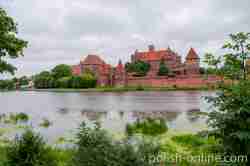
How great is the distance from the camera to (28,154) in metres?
3.81

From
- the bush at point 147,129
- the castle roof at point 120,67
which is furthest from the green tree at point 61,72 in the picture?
the bush at point 147,129

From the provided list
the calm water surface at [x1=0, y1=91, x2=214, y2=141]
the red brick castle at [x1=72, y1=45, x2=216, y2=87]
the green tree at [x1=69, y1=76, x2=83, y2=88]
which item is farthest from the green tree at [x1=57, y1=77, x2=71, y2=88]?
the calm water surface at [x1=0, y1=91, x2=214, y2=141]

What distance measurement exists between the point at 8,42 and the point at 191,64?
6736 cm

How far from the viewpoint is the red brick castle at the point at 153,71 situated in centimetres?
5844

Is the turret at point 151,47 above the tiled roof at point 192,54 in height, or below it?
above

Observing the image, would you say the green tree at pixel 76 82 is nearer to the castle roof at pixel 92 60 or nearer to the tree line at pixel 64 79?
the tree line at pixel 64 79

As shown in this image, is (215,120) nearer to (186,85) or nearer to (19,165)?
(19,165)

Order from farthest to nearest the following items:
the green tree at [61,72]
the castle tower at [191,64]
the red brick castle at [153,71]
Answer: the green tree at [61,72], the castle tower at [191,64], the red brick castle at [153,71]

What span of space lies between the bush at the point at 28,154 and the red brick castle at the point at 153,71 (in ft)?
123

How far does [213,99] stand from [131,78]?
63173mm

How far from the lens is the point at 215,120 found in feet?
Result: 11.6

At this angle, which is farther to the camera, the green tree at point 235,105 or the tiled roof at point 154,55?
the tiled roof at point 154,55

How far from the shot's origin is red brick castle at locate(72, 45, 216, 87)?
2301 inches

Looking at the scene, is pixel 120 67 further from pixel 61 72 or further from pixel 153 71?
pixel 61 72
